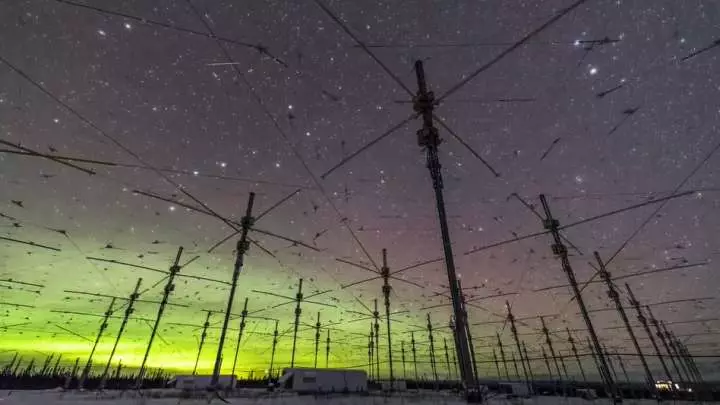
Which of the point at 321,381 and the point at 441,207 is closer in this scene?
the point at 441,207

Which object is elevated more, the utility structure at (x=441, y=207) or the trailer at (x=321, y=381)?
the utility structure at (x=441, y=207)

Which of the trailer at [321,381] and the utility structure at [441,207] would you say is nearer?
the utility structure at [441,207]

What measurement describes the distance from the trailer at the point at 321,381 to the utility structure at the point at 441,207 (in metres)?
44.6

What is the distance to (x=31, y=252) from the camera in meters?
23.1

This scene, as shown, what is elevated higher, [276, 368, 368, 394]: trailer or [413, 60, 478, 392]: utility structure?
[413, 60, 478, 392]: utility structure

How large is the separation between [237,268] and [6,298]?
107 feet

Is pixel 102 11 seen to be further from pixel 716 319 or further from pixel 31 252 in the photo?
pixel 716 319

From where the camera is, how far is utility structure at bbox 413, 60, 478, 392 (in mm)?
6074

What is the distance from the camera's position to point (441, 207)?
741cm

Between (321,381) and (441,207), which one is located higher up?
(441,207)

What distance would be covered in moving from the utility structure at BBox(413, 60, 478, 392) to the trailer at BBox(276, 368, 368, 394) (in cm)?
4459

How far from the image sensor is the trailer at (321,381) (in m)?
45.3

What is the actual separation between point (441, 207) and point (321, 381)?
50.0 m

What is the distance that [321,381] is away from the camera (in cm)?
4747
